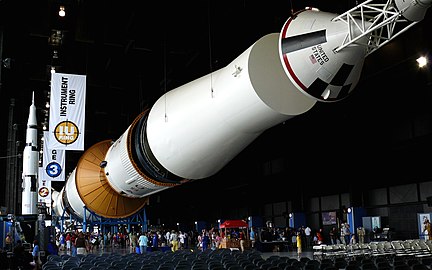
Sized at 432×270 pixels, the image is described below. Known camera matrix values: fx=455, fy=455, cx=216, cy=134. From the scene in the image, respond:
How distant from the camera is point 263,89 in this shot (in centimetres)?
639

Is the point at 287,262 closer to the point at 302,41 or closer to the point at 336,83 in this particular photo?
the point at 336,83

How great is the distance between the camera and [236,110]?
6918mm

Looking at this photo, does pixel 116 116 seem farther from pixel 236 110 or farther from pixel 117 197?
pixel 236 110

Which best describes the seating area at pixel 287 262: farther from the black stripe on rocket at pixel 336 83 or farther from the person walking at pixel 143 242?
the person walking at pixel 143 242

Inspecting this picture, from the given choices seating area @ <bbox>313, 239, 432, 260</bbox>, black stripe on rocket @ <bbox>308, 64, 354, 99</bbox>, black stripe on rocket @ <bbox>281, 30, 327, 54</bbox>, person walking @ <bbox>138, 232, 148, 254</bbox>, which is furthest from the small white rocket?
black stripe on rocket @ <bbox>308, 64, 354, 99</bbox>

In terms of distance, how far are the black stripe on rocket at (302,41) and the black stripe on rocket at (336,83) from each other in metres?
0.45

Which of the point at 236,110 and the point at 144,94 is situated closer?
the point at 236,110

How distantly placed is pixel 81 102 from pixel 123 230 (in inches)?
906

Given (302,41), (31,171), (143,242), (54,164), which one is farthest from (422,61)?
(31,171)

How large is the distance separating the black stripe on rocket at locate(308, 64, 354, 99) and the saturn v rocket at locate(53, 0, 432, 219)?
1 cm

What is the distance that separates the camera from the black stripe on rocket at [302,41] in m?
5.64

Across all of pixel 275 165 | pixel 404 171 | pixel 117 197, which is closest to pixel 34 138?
pixel 117 197

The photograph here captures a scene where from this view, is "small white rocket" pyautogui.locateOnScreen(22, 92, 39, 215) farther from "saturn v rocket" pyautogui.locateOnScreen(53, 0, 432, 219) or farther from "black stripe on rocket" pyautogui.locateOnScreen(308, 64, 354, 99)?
"black stripe on rocket" pyautogui.locateOnScreen(308, 64, 354, 99)

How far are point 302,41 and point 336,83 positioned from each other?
692 millimetres
